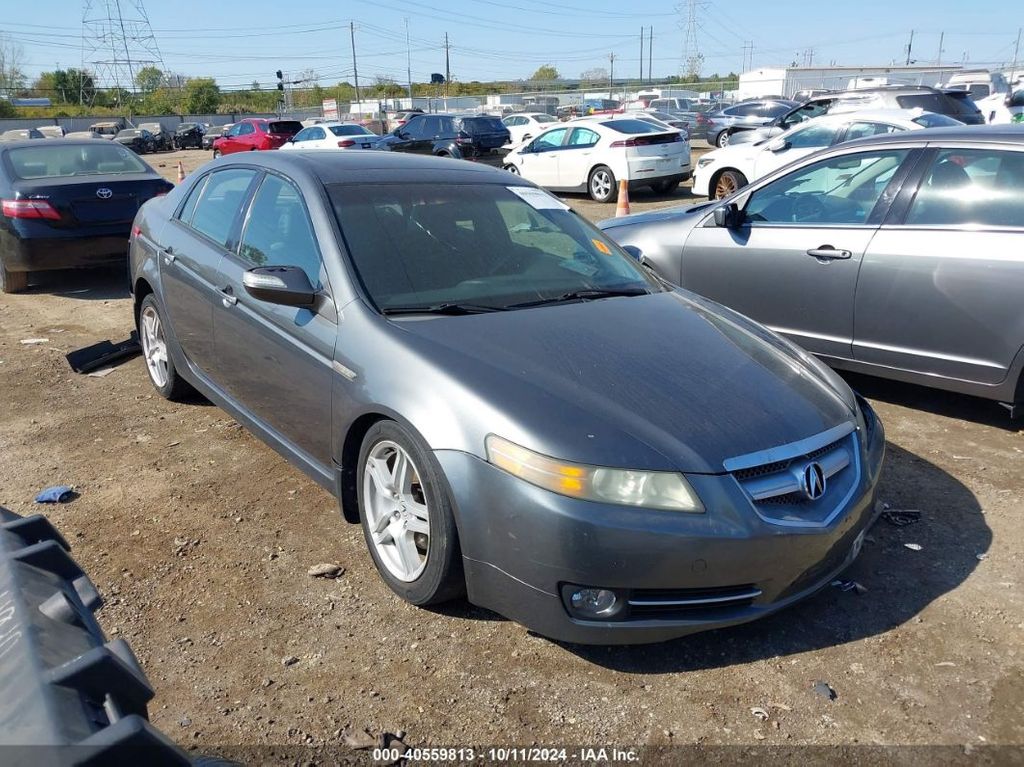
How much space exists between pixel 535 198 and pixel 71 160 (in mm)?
6743

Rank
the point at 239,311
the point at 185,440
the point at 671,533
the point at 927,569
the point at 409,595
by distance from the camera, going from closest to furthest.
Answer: the point at 671,533, the point at 409,595, the point at 927,569, the point at 239,311, the point at 185,440

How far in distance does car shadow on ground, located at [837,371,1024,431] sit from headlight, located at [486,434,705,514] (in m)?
3.20

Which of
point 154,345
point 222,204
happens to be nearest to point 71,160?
point 154,345

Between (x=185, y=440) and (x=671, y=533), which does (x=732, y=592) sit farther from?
(x=185, y=440)

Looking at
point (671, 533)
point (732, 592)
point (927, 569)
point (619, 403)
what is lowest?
point (927, 569)

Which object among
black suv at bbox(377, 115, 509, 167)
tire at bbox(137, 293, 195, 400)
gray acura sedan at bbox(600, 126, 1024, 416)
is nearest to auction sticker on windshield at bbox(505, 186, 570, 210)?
gray acura sedan at bbox(600, 126, 1024, 416)

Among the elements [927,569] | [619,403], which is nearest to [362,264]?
[619,403]

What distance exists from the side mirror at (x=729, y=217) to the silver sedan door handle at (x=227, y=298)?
10.5 ft

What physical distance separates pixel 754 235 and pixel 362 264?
3.09 m

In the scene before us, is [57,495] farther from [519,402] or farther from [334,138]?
[334,138]

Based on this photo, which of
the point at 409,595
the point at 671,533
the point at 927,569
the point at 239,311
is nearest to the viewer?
the point at 671,533

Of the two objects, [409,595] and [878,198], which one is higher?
[878,198]

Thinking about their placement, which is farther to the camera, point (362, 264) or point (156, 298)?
point (156, 298)

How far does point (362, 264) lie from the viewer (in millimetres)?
3426
